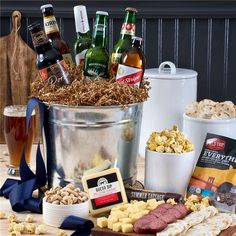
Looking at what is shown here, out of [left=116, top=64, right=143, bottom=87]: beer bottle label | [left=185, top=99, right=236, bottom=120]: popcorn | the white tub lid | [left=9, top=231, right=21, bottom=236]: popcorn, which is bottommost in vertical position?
[left=9, top=231, right=21, bottom=236]: popcorn

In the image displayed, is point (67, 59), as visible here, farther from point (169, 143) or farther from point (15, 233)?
point (15, 233)

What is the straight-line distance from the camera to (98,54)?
6.07 feet

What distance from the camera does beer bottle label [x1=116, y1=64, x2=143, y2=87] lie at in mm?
1765

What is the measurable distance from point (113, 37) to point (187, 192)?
4.79 feet

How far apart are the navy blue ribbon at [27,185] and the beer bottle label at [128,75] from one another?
227 mm

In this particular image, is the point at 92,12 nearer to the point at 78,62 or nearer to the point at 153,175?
the point at 78,62

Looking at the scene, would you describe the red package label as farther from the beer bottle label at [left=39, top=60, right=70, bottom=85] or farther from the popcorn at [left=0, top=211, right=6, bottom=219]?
the beer bottle label at [left=39, top=60, right=70, bottom=85]

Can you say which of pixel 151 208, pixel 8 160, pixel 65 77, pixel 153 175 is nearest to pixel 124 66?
pixel 65 77

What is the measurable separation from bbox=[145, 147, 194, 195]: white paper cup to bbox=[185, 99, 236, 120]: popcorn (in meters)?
0.24

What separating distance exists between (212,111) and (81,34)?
462 mm

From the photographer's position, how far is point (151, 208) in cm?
154

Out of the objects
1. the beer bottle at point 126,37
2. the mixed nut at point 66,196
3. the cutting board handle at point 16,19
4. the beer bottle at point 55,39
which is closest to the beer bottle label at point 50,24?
the beer bottle at point 55,39

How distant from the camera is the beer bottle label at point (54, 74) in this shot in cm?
179

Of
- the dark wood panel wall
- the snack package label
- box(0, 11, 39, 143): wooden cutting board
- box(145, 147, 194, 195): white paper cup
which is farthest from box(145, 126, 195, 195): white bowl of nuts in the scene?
the dark wood panel wall
